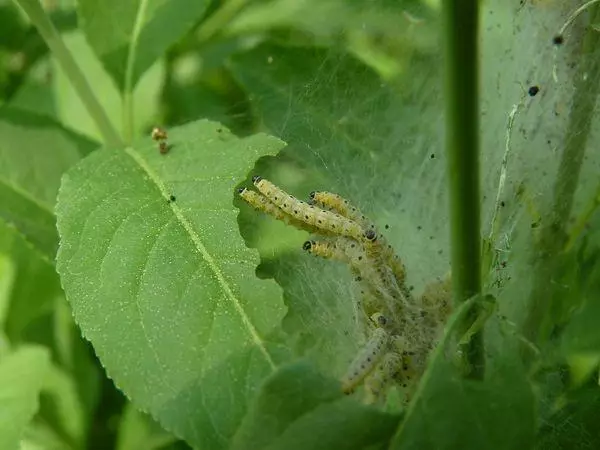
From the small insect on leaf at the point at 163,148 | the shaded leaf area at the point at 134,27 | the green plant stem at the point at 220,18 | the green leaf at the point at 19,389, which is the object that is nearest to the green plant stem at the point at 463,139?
the small insect on leaf at the point at 163,148

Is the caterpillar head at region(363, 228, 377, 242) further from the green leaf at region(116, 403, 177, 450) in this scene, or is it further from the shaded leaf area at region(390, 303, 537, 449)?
the green leaf at region(116, 403, 177, 450)

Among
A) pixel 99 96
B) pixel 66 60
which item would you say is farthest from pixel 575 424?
pixel 99 96

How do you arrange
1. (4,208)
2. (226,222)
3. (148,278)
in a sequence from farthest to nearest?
(4,208) < (226,222) < (148,278)

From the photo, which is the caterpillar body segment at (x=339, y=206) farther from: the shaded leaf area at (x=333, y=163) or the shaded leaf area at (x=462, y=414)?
the shaded leaf area at (x=462, y=414)

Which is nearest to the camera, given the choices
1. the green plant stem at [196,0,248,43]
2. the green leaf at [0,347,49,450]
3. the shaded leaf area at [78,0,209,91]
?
the green leaf at [0,347,49,450]

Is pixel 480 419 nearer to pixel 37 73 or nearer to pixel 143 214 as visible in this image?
pixel 143 214

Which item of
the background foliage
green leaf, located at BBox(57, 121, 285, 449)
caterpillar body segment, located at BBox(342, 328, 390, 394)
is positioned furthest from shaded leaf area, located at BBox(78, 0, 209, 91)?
caterpillar body segment, located at BBox(342, 328, 390, 394)

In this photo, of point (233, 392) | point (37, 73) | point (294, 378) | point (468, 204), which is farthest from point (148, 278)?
point (37, 73)
